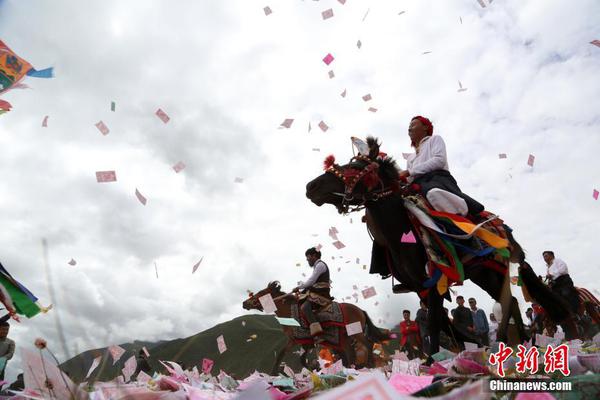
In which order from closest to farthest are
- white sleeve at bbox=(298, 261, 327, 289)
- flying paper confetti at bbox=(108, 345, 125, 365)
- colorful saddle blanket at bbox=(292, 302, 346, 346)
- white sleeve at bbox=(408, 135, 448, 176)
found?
flying paper confetti at bbox=(108, 345, 125, 365) → white sleeve at bbox=(408, 135, 448, 176) → colorful saddle blanket at bbox=(292, 302, 346, 346) → white sleeve at bbox=(298, 261, 327, 289)

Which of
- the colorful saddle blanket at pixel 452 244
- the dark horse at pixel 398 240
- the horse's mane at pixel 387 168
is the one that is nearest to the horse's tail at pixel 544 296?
the dark horse at pixel 398 240

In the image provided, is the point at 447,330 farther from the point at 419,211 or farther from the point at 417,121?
the point at 417,121

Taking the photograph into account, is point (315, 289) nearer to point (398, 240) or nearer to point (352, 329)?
point (352, 329)

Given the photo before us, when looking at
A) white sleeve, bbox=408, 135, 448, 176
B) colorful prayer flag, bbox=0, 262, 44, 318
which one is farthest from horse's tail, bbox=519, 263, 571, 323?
colorful prayer flag, bbox=0, 262, 44, 318

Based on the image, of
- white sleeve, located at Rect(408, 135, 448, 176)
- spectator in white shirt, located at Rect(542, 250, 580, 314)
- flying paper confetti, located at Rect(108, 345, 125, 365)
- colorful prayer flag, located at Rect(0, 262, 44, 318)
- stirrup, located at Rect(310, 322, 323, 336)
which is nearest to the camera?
flying paper confetti, located at Rect(108, 345, 125, 365)

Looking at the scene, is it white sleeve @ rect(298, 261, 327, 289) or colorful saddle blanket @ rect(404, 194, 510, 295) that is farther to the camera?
white sleeve @ rect(298, 261, 327, 289)

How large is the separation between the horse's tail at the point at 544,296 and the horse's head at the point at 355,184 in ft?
6.72

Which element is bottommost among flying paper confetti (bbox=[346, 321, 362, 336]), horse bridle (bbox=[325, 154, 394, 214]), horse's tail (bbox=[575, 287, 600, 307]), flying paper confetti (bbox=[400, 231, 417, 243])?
horse's tail (bbox=[575, 287, 600, 307])

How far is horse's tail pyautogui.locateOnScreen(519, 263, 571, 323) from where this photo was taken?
191 inches

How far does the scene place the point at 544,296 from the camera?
489 cm

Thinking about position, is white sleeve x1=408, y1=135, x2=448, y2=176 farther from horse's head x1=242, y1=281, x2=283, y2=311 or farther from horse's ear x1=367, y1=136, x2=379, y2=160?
horse's head x1=242, y1=281, x2=283, y2=311

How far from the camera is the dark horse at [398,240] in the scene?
4475 mm

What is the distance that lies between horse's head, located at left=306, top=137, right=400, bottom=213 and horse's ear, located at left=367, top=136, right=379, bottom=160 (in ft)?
0.22

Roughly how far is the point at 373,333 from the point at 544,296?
568 centimetres
